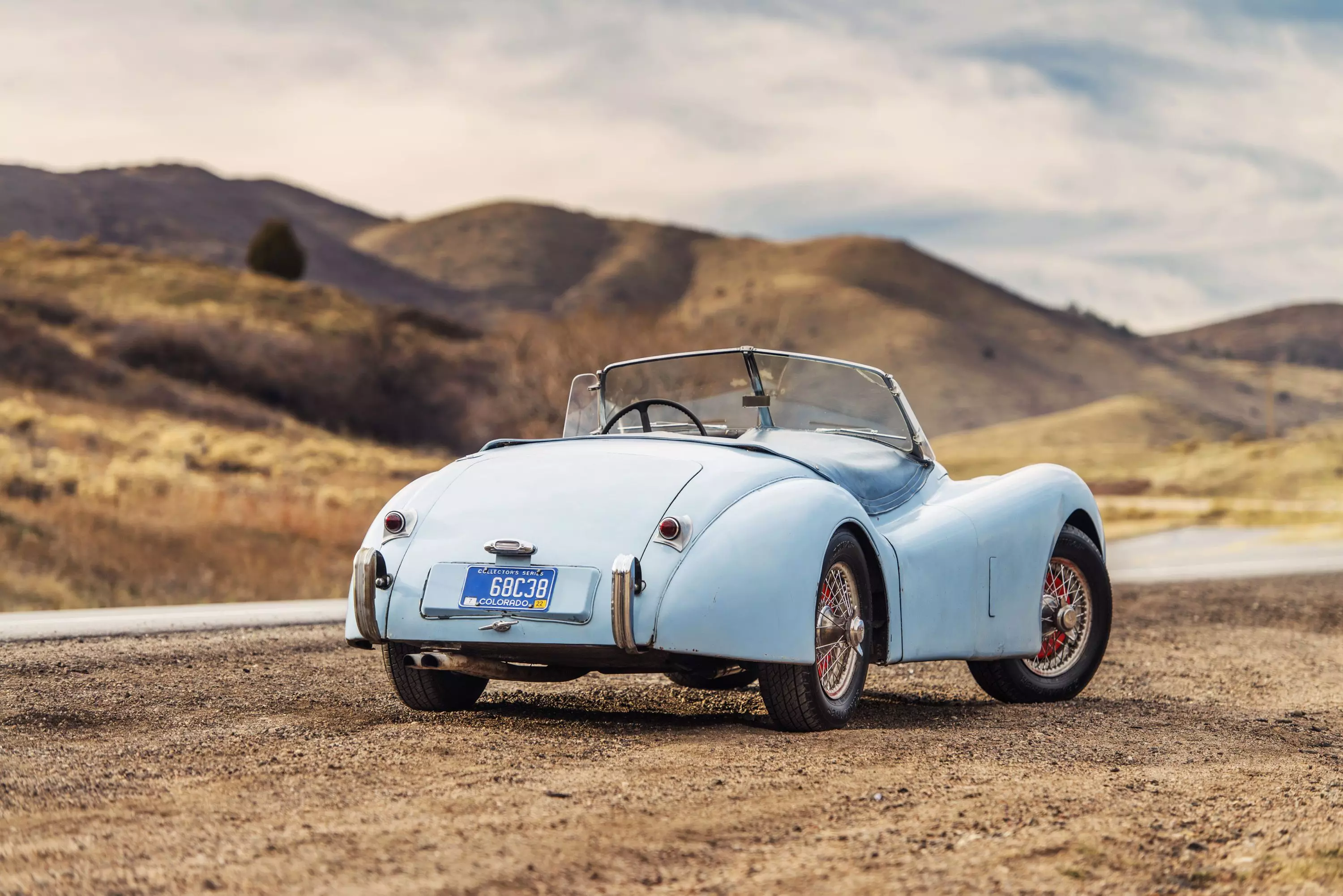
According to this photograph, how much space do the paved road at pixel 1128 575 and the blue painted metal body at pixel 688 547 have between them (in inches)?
187

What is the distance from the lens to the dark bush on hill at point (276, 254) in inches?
4016

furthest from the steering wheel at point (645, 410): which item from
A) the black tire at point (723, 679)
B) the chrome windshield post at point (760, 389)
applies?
the black tire at point (723, 679)

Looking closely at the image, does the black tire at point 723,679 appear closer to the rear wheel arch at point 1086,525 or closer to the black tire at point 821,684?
the black tire at point 821,684

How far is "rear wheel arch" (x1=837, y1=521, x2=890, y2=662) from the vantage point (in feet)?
21.5

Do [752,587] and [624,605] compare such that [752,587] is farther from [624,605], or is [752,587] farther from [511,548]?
[511,548]

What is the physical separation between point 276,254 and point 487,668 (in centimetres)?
9979

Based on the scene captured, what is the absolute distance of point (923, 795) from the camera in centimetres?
496

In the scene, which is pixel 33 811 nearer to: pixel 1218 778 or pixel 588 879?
pixel 588 879

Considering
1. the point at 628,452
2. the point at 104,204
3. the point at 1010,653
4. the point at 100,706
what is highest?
the point at 104,204

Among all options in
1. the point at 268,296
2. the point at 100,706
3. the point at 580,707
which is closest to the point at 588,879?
the point at 580,707

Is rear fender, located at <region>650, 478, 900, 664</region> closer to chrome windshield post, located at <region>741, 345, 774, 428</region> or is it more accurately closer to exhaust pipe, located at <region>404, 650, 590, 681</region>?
exhaust pipe, located at <region>404, 650, 590, 681</region>

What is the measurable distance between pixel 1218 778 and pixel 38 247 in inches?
3599

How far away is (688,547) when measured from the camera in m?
5.84

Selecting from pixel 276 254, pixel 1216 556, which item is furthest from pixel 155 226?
pixel 1216 556
